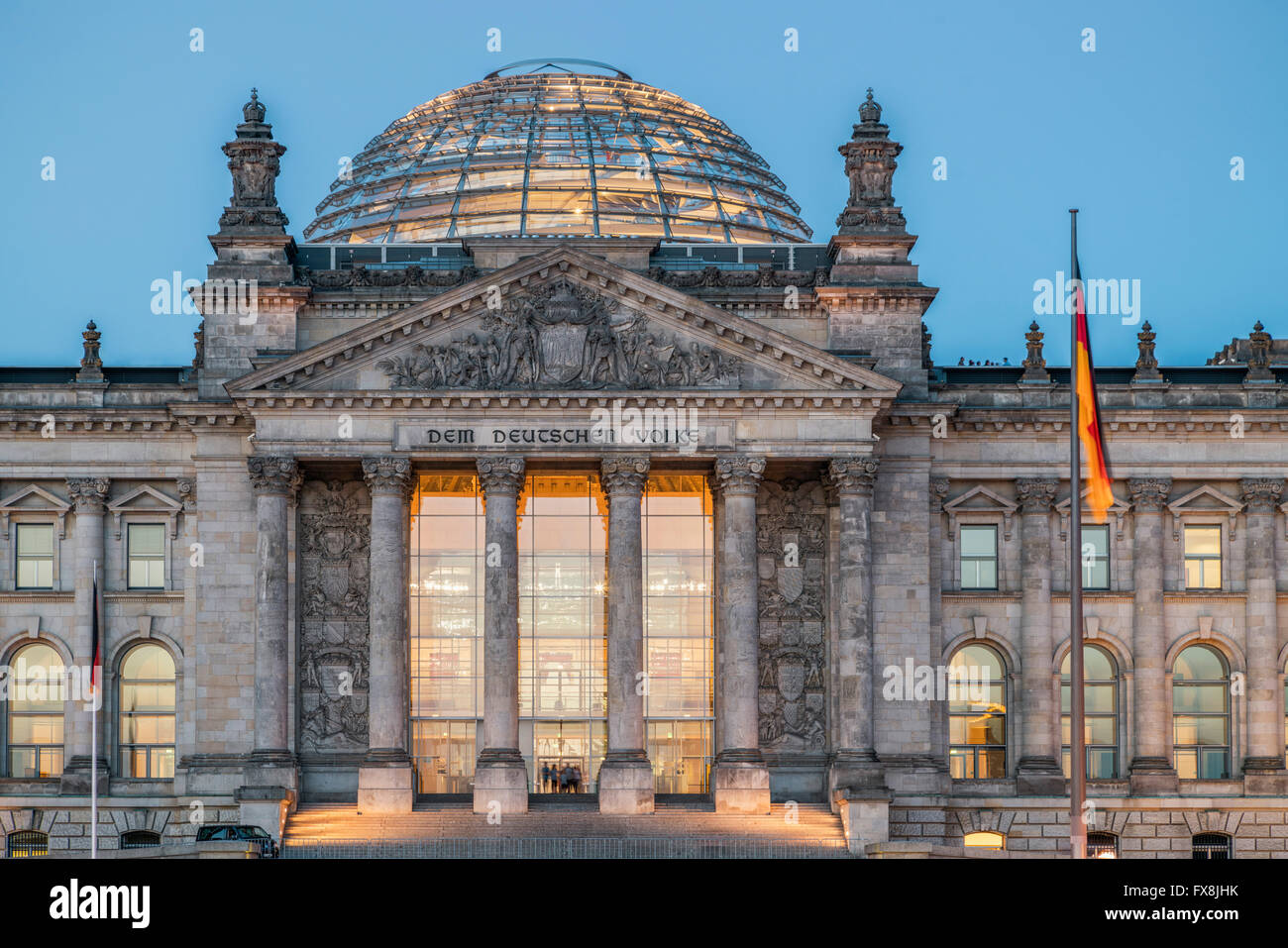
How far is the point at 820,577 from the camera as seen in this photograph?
218ft

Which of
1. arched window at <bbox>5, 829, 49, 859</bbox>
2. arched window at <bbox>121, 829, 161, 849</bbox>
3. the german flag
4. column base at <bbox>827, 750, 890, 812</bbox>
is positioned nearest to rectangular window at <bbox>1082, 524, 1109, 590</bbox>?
column base at <bbox>827, 750, 890, 812</bbox>

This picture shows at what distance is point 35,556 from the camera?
2672 inches

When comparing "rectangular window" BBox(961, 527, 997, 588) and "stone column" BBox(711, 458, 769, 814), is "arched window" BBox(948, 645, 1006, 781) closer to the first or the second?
"rectangular window" BBox(961, 527, 997, 588)

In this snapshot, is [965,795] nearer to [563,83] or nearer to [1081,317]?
[1081,317]

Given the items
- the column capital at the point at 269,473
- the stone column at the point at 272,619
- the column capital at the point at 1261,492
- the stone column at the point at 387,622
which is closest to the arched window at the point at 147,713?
the stone column at the point at 272,619

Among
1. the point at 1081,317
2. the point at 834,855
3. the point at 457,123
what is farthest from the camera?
the point at 457,123

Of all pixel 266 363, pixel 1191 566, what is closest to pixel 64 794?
pixel 266 363

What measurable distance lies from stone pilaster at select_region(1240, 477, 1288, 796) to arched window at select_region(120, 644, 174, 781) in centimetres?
3612

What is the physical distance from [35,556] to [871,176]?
30.9m

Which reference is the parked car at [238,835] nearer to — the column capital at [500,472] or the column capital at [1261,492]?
the column capital at [500,472]

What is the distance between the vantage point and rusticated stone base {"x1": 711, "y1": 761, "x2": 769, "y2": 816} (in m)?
61.7

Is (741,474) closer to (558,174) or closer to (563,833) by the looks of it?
(563,833)

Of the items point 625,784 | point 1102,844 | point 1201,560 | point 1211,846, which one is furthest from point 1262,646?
point 625,784

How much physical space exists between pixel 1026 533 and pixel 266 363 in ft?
84.5
